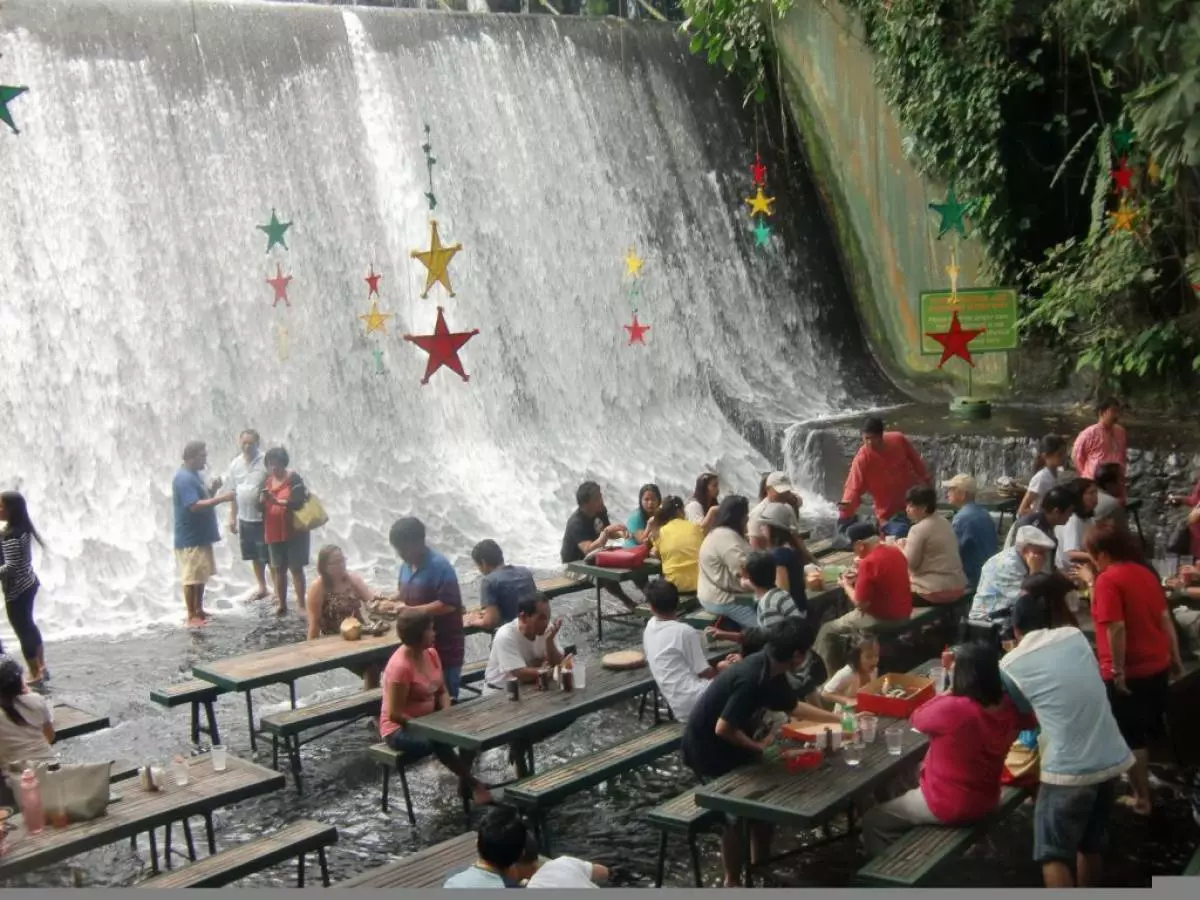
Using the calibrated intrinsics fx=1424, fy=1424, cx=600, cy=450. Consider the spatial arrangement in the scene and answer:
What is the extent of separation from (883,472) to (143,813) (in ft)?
20.2

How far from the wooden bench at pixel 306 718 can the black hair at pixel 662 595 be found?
1.63 m

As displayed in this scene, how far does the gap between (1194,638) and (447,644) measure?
154 inches

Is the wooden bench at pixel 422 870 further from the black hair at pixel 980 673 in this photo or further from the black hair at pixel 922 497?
the black hair at pixel 922 497

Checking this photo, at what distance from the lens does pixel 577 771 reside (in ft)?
20.2

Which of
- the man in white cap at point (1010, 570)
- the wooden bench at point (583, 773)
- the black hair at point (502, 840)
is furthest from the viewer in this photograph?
the man in white cap at point (1010, 570)

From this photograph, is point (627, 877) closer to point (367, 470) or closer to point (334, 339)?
point (367, 470)

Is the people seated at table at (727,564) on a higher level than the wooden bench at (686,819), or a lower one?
higher

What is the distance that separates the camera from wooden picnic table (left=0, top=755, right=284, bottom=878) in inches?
208

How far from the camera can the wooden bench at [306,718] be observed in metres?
6.98

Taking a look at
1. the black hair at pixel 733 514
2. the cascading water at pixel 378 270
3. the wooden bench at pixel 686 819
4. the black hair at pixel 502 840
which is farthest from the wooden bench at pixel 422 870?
the cascading water at pixel 378 270

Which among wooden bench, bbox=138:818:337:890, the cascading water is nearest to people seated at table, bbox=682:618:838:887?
wooden bench, bbox=138:818:337:890

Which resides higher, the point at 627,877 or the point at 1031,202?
the point at 1031,202

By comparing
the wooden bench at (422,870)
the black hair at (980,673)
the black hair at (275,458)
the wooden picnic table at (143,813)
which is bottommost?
the wooden bench at (422,870)

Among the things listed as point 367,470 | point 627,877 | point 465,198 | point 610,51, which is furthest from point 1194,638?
point 610,51
